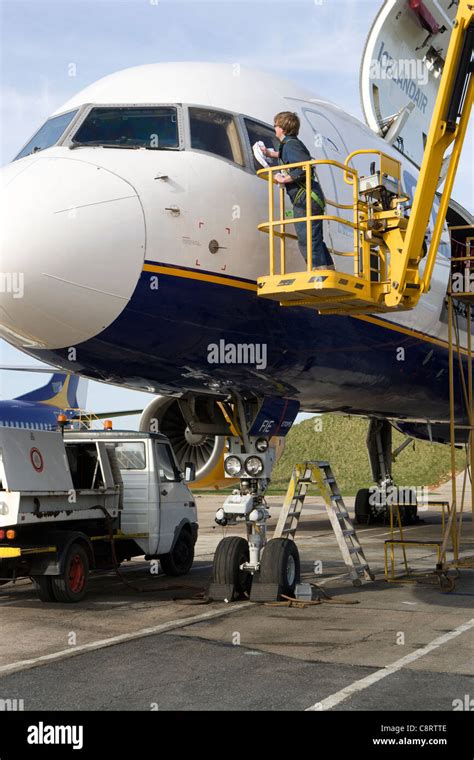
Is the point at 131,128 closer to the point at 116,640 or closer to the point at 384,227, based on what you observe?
the point at 384,227

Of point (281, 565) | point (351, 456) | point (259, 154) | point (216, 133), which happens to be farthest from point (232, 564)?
point (351, 456)

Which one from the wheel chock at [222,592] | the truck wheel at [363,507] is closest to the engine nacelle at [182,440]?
the wheel chock at [222,592]

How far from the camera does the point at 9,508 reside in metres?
10.1

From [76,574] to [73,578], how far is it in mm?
63

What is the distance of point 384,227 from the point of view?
31.2 feet

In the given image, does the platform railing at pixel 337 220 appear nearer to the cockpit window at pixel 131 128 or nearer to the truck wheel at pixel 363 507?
the cockpit window at pixel 131 128

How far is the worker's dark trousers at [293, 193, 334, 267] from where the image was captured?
867cm

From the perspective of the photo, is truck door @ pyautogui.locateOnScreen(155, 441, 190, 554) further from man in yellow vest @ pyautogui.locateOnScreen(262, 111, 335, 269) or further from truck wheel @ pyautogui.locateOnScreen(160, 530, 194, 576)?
man in yellow vest @ pyautogui.locateOnScreen(262, 111, 335, 269)

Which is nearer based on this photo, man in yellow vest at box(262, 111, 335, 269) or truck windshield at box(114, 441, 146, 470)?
man in yellow vest at box(262, 111, 335, 269)

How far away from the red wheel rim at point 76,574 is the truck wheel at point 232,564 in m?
1.61

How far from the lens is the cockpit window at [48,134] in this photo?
358 inches

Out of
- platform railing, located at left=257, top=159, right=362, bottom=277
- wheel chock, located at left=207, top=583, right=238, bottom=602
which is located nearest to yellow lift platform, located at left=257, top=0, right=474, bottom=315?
platform railing, located at left=257, top=159, right=362, bottom=277

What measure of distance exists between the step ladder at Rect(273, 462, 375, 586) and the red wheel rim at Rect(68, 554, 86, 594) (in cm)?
251
